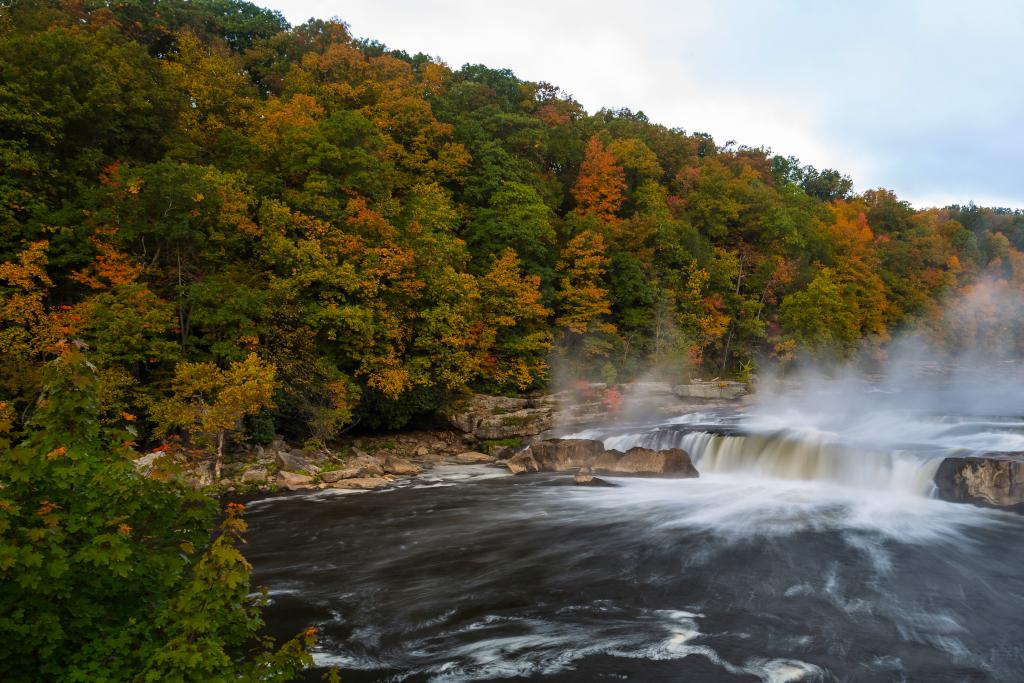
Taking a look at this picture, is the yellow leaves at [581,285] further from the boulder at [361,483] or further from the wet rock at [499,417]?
the boulder at [361,483]

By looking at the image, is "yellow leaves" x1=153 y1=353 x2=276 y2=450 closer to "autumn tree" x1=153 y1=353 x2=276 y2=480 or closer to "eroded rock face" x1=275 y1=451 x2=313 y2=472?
"autumn tree" x1=153 y1=353 x2=276 y2=480

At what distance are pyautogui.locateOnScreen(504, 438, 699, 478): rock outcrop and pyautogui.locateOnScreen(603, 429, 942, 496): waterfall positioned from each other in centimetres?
165

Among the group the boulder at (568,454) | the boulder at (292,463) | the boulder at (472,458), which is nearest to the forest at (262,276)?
the boulder at (292,463)

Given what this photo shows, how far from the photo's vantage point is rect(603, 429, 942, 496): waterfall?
2050 centimetres

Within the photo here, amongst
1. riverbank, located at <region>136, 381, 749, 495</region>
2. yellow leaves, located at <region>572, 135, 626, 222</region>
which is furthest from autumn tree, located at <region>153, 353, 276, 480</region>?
yellow leaves, located at <region>572, 135, 626, 222</region>

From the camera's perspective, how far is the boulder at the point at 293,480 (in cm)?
2092

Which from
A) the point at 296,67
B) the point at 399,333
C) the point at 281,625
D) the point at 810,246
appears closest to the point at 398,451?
the point at 399,333

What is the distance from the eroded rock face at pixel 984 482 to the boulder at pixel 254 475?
878 inches

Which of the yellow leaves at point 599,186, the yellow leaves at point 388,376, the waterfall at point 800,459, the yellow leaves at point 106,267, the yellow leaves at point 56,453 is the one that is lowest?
the waterfall at point 800,459

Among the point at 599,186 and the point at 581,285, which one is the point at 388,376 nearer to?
the point at 581,285

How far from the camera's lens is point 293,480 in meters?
21.2

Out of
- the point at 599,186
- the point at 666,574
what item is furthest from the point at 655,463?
the point at 599,186

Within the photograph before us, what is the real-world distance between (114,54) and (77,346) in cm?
2854

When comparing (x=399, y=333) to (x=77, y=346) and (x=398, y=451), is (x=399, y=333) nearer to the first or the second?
(x=398, y=451)
